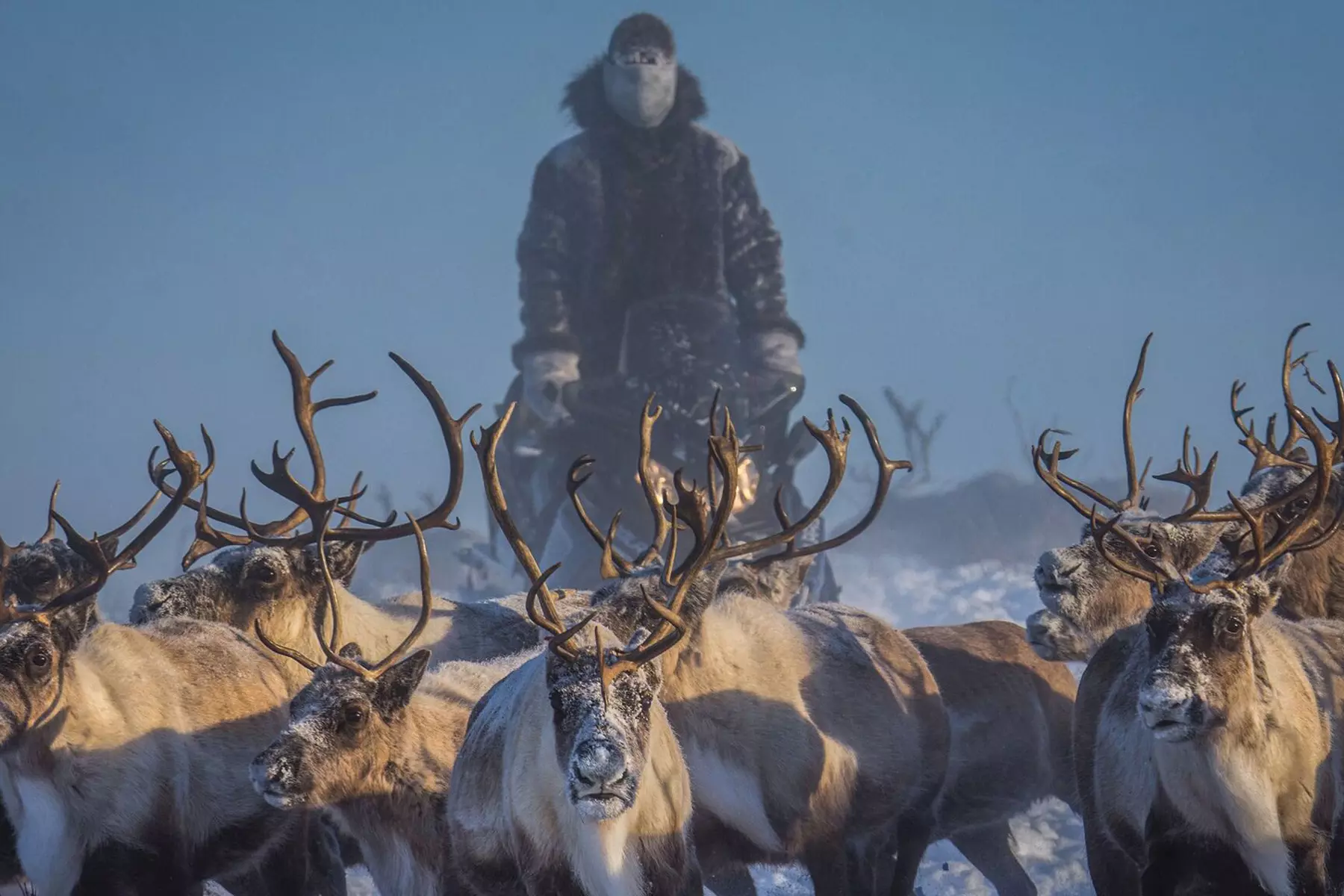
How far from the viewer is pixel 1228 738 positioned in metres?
4.80

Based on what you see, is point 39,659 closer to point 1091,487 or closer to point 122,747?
point 122,747

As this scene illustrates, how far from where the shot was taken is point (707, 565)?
5863 millimetres

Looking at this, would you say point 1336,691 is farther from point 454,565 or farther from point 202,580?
point 454,565

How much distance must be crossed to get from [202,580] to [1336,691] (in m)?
5.26

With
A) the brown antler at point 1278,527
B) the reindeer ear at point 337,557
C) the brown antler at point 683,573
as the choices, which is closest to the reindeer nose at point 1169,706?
the brown antler at point 1278,527

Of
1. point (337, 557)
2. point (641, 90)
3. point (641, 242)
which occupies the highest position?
point (641, 90)

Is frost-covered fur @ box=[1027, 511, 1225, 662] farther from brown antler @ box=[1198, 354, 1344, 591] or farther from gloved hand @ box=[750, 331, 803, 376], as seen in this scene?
gloved hand @ box=[750, 331, 803, 376]

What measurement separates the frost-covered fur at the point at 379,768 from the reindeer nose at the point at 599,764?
47.7 inches

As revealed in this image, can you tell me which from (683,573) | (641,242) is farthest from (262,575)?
(641,242)

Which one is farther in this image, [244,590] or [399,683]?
[244,590]

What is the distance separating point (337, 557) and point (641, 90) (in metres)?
18.3

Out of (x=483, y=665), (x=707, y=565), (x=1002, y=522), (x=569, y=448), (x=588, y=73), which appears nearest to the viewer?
(x=707, y=565)

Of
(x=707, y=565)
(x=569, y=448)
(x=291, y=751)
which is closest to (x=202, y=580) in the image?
(x=291, y=751)

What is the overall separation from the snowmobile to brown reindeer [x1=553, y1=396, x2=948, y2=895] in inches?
532
